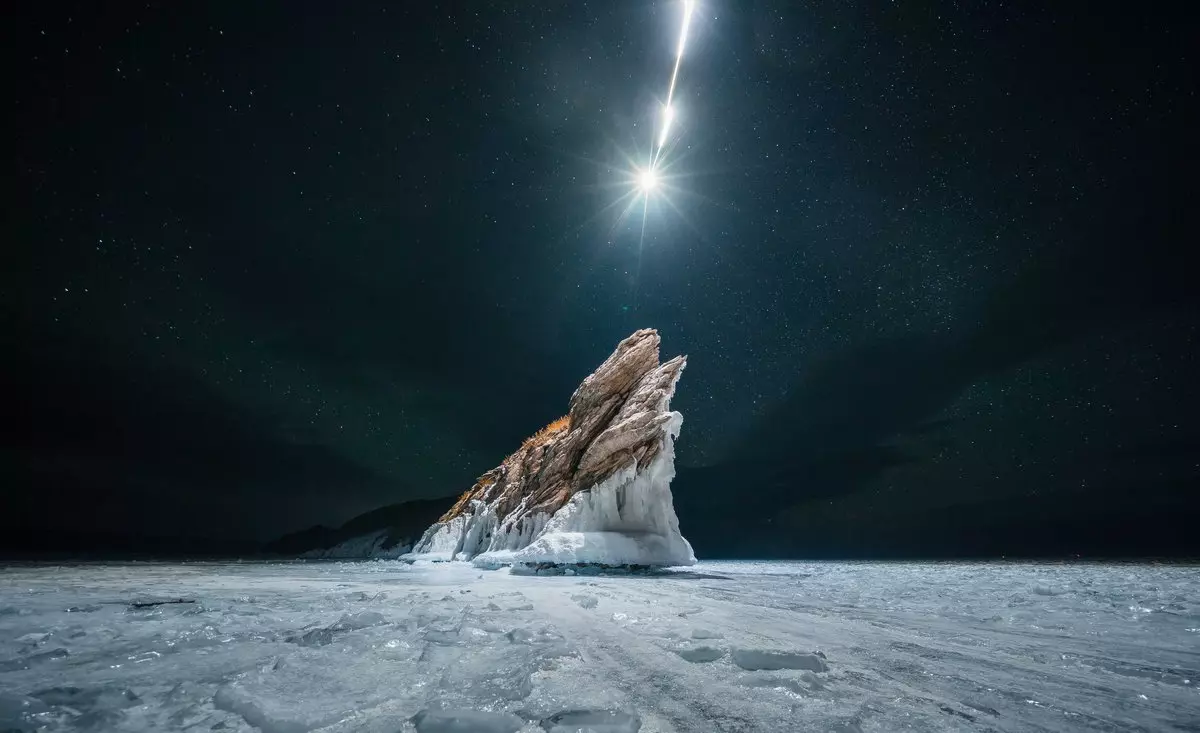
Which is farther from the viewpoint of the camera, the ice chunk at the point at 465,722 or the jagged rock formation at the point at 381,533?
the jagged rock formation at the point at 381,533

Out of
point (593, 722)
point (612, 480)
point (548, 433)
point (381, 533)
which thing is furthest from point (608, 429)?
point (381, 533)

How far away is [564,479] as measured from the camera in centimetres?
2480

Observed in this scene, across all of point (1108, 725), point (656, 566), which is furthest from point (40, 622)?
point (656, 566)

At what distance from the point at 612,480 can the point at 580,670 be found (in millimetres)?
18342

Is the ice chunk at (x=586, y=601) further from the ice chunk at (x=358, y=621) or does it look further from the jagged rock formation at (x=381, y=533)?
the jagged rock formation at (x=381, y=533)

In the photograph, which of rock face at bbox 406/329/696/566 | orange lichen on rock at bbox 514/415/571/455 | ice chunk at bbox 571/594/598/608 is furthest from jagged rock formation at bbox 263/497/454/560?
ice chunk at bbox 571/594/598/608

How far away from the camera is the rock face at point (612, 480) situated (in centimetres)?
2012

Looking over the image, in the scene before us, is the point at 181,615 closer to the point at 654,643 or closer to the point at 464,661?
the point at 464,661

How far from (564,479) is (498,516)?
10.9 m

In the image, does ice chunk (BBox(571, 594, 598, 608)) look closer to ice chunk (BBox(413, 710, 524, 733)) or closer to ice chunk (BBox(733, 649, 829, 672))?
ice chunk (BBox(733, 649, 829, 672))

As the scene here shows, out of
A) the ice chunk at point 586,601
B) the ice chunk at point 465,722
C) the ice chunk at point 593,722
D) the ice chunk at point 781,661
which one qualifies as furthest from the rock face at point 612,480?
the ice chunk at point 465,722

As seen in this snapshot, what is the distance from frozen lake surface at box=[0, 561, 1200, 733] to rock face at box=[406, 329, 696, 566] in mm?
13679

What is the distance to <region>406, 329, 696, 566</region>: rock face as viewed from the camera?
66.0ft

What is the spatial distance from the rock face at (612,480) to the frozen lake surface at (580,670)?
1368 cm
